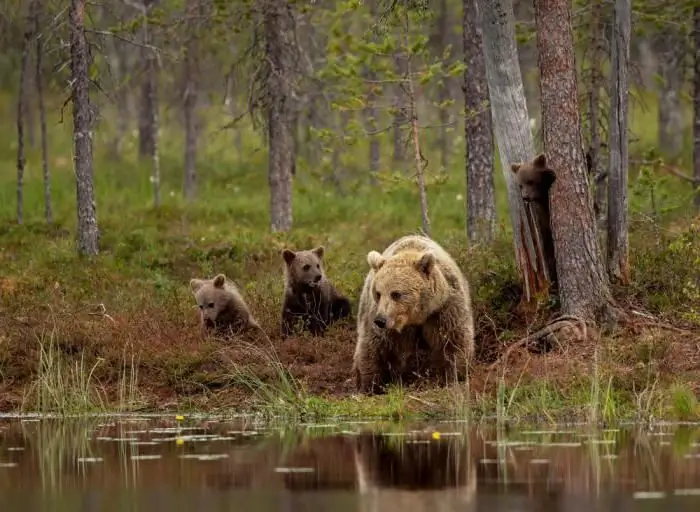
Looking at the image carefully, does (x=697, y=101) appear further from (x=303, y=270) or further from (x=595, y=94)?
(x=303, y=270)

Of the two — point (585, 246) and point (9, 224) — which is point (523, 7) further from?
point (585, 246)

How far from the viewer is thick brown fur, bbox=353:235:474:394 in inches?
534

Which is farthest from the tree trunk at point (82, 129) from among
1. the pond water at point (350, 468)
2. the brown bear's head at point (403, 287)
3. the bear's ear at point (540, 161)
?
the pond water at point (350, 468)

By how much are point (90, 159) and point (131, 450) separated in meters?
12.4

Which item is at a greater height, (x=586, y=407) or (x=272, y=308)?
(x=272, y=308)

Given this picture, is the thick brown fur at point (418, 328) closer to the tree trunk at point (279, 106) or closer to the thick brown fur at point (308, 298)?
the thick brown fur at point (308, 298)

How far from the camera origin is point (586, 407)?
1228cm

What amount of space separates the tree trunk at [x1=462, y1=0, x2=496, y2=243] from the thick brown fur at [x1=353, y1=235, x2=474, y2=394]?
713cm

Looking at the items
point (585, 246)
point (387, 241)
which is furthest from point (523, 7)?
point (585, 246)

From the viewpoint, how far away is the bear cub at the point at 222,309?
55.1ft

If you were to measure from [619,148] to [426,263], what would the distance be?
11.1ft

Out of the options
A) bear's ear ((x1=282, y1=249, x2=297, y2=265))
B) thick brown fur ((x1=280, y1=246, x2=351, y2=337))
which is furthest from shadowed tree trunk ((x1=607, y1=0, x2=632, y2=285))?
bear's ear ((x1=282, y1=249, x2=297, y2=265))

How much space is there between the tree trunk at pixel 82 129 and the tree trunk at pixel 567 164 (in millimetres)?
9674

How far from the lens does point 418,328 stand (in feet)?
46.1
